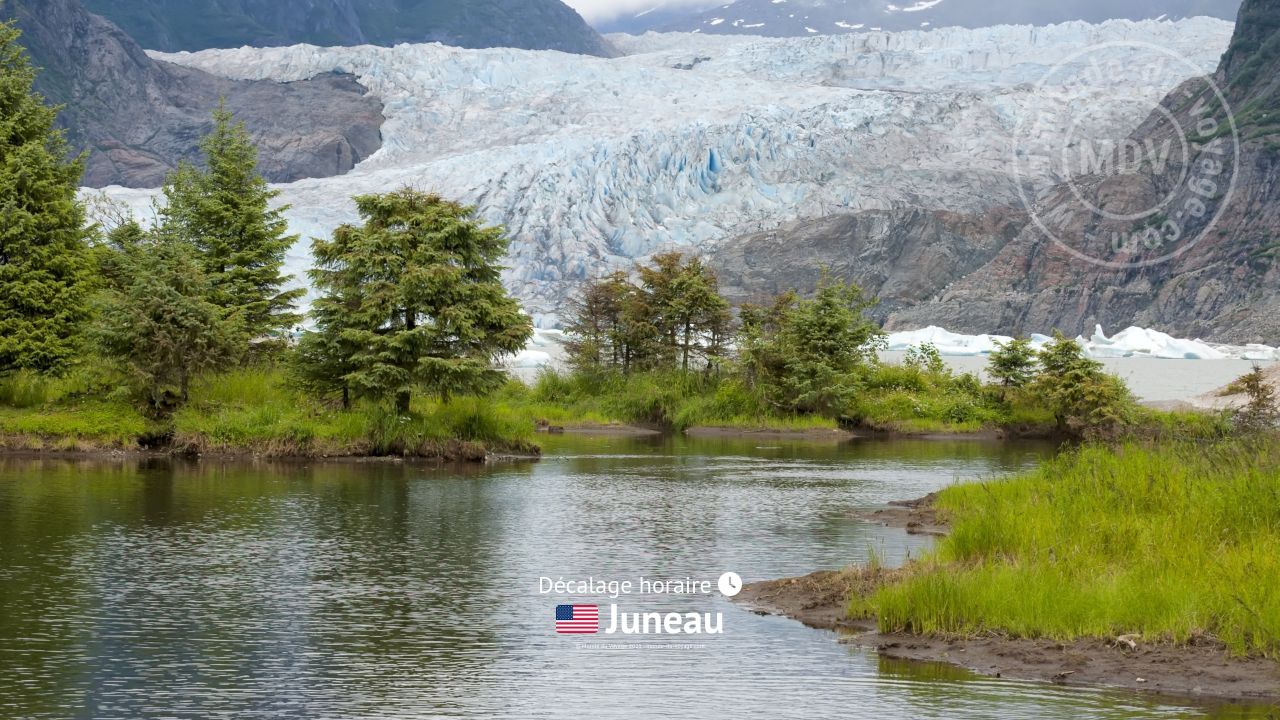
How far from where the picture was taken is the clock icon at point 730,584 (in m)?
15.0

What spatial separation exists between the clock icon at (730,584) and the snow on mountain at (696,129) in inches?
2785

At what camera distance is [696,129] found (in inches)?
A: 3846

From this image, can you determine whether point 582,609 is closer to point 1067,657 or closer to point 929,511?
point 1067,657

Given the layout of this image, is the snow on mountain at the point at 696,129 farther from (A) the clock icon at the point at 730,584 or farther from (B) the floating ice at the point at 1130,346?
(A) the clock icon at the point at 730,584

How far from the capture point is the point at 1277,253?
12088 centimetres

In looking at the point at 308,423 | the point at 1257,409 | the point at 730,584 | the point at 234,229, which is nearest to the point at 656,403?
the point at 234,229

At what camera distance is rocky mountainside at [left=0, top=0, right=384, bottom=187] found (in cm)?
12631

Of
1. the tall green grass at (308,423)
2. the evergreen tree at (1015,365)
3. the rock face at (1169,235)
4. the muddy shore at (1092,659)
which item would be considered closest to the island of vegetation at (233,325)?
the tall green grass at (308,423)

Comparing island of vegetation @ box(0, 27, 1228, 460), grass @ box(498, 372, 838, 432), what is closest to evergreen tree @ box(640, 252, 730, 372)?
grass @ box(498, 372, 838, 432)

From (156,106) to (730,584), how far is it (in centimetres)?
13731

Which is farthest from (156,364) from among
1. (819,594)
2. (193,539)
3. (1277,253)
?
(1277,253)

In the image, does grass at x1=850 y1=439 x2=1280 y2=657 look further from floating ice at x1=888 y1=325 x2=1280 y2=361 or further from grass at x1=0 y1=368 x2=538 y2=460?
floating ice at x1=888 y1=325 x2=1280 y2=361

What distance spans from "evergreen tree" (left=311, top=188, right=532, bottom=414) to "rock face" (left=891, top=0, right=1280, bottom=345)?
91069 millimetres
